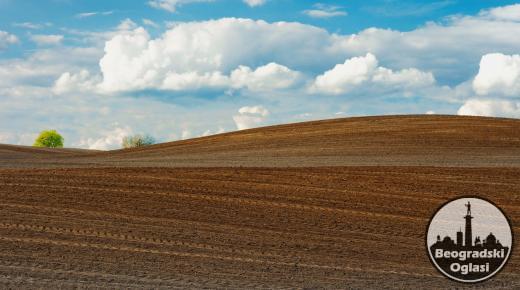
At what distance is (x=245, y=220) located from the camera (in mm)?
16219

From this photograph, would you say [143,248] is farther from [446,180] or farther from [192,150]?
[192,150]

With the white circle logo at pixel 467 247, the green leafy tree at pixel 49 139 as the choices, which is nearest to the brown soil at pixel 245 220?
the white circle logo at pixel 467 247

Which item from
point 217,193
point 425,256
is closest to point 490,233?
point 425,256

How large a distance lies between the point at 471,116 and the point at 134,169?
31.4m

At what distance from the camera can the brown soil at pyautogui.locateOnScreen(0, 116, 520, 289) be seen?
11.5 m

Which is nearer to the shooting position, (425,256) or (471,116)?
(425,256)

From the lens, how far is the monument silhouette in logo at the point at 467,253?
31.9 feet

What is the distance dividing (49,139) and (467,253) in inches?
3413

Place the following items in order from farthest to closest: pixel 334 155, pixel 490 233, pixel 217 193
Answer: pixel 334 155, pixel 217 193, pixel 490 233

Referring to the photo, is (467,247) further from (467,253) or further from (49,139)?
(49,139)

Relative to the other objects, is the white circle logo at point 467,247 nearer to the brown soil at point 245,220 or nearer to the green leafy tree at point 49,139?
the brown soil at point 245,220

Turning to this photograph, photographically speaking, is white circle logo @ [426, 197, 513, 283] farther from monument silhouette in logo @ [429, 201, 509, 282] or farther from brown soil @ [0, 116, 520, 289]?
brown soil @ [0, 116, 520, 289]

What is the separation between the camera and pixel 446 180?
22.5 meters

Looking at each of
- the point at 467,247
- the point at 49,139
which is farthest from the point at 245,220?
the point at 49,139
